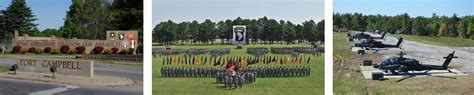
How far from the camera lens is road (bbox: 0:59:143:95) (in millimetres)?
8453

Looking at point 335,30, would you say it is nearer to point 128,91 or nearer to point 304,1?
point 304,1

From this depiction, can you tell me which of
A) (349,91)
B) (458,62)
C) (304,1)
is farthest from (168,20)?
(458,62)

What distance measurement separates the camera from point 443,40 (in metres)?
8.05

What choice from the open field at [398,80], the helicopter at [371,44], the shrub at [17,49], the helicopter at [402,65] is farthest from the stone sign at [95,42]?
A: the helicopter at [402,65]

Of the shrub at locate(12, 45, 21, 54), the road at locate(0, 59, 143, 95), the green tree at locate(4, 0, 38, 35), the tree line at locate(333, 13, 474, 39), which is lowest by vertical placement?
the road at locate(0, 59, 143, 95)

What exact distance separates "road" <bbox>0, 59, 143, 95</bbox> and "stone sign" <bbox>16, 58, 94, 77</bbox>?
182 mm

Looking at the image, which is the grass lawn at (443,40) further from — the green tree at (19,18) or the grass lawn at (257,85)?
the green tree at (19,18)

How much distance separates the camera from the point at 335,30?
8086mm

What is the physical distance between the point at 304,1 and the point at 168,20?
2.17m

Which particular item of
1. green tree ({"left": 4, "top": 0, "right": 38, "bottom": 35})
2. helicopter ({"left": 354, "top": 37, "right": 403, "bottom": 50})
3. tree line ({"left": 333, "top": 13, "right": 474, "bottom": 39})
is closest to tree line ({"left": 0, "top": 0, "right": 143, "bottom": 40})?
green tree ({"left": 4, "top": 0, "right": 38, "bottom": 35})

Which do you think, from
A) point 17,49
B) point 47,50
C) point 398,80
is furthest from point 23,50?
point 398,80

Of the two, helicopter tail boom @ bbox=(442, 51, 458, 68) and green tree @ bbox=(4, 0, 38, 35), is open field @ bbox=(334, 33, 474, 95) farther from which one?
green tree @ bbox=(4, 0, 38, 35)

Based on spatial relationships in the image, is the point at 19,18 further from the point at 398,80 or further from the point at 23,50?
the point at 398,80

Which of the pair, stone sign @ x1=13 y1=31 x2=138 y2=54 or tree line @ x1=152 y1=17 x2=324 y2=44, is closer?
tree line @ x1=152 y1=17 x2=324 y2=44
